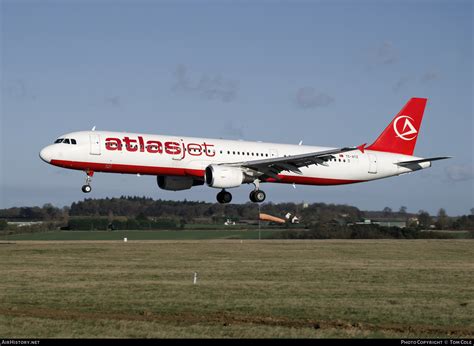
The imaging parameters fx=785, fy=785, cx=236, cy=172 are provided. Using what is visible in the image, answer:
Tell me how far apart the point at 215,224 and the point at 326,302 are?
56965 millimetres

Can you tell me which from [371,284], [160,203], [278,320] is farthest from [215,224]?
[278,320]

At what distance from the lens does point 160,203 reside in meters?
89.1

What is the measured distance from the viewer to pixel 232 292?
2605 cm

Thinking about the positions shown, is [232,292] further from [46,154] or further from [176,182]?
[176,182]

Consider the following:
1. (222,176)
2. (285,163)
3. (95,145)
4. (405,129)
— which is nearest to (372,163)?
(405,129)

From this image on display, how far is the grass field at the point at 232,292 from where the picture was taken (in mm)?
19141

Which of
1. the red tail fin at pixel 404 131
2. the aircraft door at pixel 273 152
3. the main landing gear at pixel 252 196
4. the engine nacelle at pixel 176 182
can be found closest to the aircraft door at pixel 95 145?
the engine nacelle at pixel 176 182

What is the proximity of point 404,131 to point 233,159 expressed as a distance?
51.8 ft

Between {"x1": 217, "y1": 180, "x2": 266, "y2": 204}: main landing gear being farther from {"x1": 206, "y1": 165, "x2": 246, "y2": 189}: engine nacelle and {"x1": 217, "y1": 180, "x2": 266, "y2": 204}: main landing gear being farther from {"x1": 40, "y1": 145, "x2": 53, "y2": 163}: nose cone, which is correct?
{"x1": 40, "y1": 145, "x2": 53, "y2": 163}: nose cone

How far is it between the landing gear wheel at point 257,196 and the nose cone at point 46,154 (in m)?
15.0

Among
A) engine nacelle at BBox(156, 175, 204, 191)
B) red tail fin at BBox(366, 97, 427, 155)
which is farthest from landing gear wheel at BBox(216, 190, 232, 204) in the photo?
red tail fin at BBox(366, 97, 427, 155)

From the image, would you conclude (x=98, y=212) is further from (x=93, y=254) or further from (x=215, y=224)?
(x=93, y=254)

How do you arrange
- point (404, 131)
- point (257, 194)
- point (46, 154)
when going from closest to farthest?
point (46, 154), point (257, 194), point (404, 131)

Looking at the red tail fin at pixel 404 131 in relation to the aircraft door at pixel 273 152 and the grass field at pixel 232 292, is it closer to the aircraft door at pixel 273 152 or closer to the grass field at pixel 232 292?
the aircraft door at pixel 273 152
